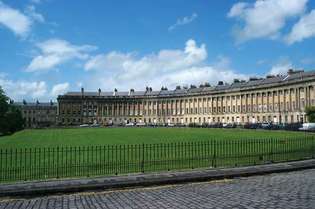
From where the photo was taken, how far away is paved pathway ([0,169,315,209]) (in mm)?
12656

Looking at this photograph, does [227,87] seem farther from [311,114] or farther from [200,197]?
[200,197]

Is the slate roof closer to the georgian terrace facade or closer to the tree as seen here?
the georgian terrace facade

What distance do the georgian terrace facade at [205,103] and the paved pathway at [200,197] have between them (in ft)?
300

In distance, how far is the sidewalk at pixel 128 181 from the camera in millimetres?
14898

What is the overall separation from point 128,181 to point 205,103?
138207mm

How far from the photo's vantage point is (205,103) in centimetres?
15338

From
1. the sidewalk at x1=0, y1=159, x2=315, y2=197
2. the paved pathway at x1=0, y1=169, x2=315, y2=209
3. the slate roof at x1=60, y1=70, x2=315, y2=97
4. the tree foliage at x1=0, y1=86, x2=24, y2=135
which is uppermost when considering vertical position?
the slate roof at x1=60, y1=70, x2=315, y2=97

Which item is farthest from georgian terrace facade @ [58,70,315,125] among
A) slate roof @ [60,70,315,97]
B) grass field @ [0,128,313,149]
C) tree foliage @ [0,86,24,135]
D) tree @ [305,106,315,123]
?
tree foliage @ [0,86,24,135]

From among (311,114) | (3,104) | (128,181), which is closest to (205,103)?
(311,114)

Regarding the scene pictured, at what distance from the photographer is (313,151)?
86.4 ft

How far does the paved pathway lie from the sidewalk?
1.47ft

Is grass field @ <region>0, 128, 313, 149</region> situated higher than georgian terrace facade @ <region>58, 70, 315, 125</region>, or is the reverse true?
georgian terrace facade @ <region>58, 70, 315, 125</region>

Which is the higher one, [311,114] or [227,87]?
[227,87]

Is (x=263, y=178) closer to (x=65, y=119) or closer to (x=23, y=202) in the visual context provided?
(x=23, y=202)
